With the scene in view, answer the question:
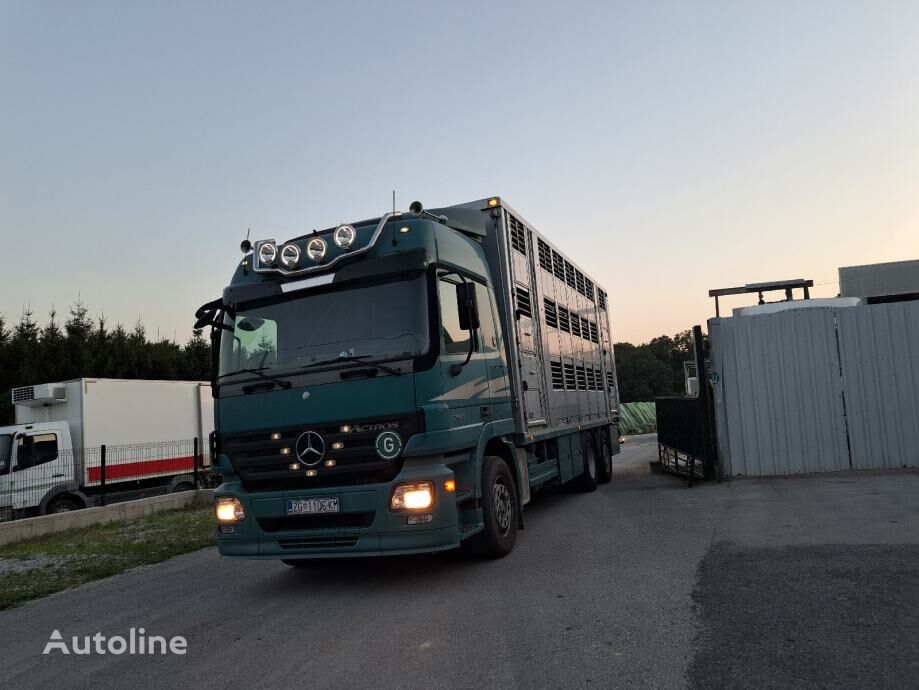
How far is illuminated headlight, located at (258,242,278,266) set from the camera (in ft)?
20.9

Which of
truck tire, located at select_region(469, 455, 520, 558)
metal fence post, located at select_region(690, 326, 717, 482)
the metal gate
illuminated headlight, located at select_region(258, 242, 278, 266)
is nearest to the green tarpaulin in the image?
metal fence post, located at select_region(690, 326, 717, 482)

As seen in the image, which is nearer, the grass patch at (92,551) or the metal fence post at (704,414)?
the grass patch at (92,551)

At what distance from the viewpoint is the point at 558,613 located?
4.70 meters

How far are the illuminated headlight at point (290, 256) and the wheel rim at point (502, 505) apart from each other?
2.79 m

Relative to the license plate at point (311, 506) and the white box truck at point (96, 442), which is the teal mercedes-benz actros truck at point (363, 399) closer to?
the license plate at point (311, 506)

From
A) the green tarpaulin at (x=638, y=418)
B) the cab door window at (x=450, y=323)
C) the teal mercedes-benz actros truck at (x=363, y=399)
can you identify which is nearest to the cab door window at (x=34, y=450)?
the teal mercedes-benz actros truck at (x=363, y=399)

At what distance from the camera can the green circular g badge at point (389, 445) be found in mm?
5453

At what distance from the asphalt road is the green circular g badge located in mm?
1152

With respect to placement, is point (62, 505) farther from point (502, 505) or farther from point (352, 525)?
point (502, 505)

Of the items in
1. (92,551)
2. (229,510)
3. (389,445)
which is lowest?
(92,551)

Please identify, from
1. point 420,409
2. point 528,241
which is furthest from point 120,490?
point 420,409

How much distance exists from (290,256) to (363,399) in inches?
65.2

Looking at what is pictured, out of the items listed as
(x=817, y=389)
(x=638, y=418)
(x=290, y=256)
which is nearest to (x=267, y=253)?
(x=290, y=256)

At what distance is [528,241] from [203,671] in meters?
6.33
